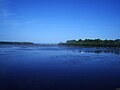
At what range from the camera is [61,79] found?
52.0 ft

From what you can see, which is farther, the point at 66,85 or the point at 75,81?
the point at 75,81

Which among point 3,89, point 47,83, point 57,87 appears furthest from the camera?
point 47,83

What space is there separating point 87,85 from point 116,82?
2.67 meters

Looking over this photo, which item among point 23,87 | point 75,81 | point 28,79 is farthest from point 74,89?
point 28,79

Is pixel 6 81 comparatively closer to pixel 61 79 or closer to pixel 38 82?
pixel 38 82

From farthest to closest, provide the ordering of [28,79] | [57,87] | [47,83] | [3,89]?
[28,79] < [47,83] < [57,87] < [3,89]

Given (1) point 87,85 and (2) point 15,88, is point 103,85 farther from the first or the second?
(2) point 15,88

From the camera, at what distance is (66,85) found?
1386 centimetres

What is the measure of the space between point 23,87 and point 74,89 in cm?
334

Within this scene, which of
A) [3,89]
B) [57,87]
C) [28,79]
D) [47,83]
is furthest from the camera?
[28,79]

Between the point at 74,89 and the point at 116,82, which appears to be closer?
the point at 74,89

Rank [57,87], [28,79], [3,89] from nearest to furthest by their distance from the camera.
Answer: [3,89], [57,87], [28,79]

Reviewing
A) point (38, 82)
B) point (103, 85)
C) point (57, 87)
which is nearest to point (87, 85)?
point (103, 85)

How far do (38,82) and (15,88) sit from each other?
2.27 meters
